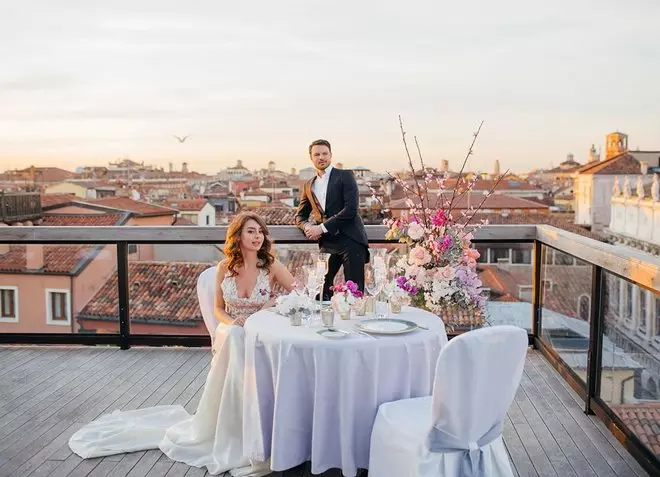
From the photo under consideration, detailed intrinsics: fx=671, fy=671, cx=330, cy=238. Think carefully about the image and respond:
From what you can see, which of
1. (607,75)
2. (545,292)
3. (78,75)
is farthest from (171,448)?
(607,75)

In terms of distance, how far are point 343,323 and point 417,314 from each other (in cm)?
44

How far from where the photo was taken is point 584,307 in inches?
177

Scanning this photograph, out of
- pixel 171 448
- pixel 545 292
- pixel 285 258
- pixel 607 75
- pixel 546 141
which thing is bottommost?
pixel 171 448

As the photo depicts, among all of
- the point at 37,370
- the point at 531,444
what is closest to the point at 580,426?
the point at 531,444

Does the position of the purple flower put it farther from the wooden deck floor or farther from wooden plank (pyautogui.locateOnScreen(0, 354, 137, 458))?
wooden plank (pyautogui.locateOnScreen(0, 354, 137, 458))

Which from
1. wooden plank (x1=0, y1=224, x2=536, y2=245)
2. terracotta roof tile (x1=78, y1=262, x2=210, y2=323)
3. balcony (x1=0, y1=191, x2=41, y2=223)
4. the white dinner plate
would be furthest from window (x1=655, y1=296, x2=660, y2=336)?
balcony (x1=0, y1=191, x2=41, y2=223)

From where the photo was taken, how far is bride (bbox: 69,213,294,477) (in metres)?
3.47

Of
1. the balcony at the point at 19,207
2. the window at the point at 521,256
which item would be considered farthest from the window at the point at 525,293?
the balcony at the point at 19,207

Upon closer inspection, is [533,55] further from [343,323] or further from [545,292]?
[343,323]

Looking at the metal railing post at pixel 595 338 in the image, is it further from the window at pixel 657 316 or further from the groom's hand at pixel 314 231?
the groom's hand at pixel 314 231

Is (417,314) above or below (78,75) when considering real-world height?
below

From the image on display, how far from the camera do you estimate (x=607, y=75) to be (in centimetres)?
1991

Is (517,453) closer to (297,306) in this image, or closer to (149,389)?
(297,306)

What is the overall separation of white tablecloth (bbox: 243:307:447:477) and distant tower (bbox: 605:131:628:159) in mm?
71007
